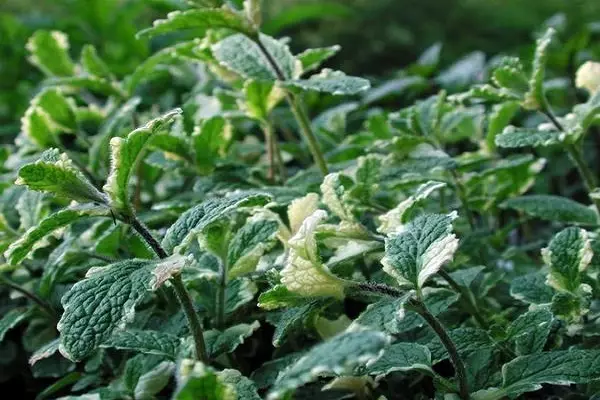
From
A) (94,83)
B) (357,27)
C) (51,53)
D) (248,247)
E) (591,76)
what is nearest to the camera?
(248,247)

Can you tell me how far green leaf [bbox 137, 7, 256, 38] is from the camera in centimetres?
108

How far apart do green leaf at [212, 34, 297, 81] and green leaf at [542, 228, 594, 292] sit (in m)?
0.44

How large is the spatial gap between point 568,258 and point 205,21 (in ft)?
1.79

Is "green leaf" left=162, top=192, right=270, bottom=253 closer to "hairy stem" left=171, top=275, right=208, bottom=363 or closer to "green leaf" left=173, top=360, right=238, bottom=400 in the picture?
"hairy stem" left=171, top=275, right=208, bottom=363

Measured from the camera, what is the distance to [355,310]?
3.76ft

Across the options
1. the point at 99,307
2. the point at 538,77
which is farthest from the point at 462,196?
the point at 99,307

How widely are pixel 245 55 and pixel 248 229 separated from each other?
11.7 inches

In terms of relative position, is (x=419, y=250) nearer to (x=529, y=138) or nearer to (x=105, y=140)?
(x=529, y=138)

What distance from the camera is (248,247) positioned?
993mm

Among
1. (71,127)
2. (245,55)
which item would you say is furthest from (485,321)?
(71,127)

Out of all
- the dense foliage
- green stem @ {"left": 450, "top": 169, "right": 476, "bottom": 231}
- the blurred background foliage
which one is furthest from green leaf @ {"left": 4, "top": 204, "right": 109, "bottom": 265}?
the blurred background foliage

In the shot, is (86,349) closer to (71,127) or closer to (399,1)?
(71,127)

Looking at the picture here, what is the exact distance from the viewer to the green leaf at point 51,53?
1605mm

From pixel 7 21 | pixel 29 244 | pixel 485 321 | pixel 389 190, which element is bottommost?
pixel 485 321
